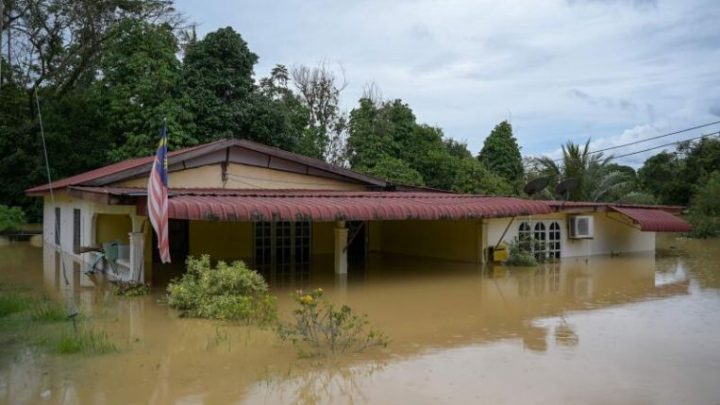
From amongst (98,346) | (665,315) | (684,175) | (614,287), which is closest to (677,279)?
(614,287)

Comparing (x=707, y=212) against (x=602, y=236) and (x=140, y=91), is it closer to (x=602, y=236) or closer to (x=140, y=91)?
(x=602, y=236)

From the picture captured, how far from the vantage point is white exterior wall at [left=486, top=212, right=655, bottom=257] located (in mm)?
17844

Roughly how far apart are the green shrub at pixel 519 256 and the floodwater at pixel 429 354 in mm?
3601

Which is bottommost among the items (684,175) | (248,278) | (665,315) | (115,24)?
(665,315)

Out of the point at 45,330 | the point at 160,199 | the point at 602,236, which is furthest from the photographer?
the point at 602,236

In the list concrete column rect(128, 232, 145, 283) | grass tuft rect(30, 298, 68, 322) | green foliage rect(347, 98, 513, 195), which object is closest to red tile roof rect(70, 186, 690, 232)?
concrete column rect(128, 232, 145, 283)

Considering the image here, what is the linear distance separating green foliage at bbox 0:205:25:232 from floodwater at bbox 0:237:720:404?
42.4ft

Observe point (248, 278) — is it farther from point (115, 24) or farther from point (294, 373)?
point (115, 24)

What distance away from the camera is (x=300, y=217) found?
1171 cm

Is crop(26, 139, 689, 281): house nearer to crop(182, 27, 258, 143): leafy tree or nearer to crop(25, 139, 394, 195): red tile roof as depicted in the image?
crop(25, 139, 394, 195): red tile roof

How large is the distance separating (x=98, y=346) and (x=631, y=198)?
23987 millimetres

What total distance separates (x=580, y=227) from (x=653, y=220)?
261 cm

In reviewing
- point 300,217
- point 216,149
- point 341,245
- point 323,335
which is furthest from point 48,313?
point 216,149

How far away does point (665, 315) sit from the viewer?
394 inches
